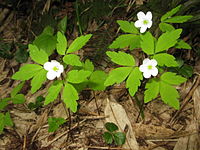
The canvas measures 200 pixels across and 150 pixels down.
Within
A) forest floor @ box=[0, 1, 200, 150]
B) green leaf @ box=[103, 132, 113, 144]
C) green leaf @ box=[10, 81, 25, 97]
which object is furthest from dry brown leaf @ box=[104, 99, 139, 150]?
green leaf @ box=[10, 81, 25, 97]

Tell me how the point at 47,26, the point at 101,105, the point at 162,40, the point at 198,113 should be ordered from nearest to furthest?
the point at 162,40 → the point at 198,113 → the point at 101,105 → the point at 47,26

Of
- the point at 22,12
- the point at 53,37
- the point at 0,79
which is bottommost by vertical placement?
the point at 0,79

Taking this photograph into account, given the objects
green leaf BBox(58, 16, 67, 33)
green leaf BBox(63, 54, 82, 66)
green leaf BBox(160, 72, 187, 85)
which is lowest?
green leaf BBox(160, 72, 187, 85)

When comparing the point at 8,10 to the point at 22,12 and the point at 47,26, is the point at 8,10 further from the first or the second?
the point at 47,26

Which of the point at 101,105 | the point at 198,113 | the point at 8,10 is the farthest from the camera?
the point at 8,10

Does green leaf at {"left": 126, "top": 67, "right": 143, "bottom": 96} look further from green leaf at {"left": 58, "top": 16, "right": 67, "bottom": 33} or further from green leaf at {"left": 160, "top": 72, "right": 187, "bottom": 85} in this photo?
green leaf at {"left": 58, "top": 16, "right": 67, "bottom": 33}

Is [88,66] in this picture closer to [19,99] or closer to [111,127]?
[111,127]

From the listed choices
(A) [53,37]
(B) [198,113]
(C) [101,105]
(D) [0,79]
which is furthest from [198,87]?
(D) [0,79]
